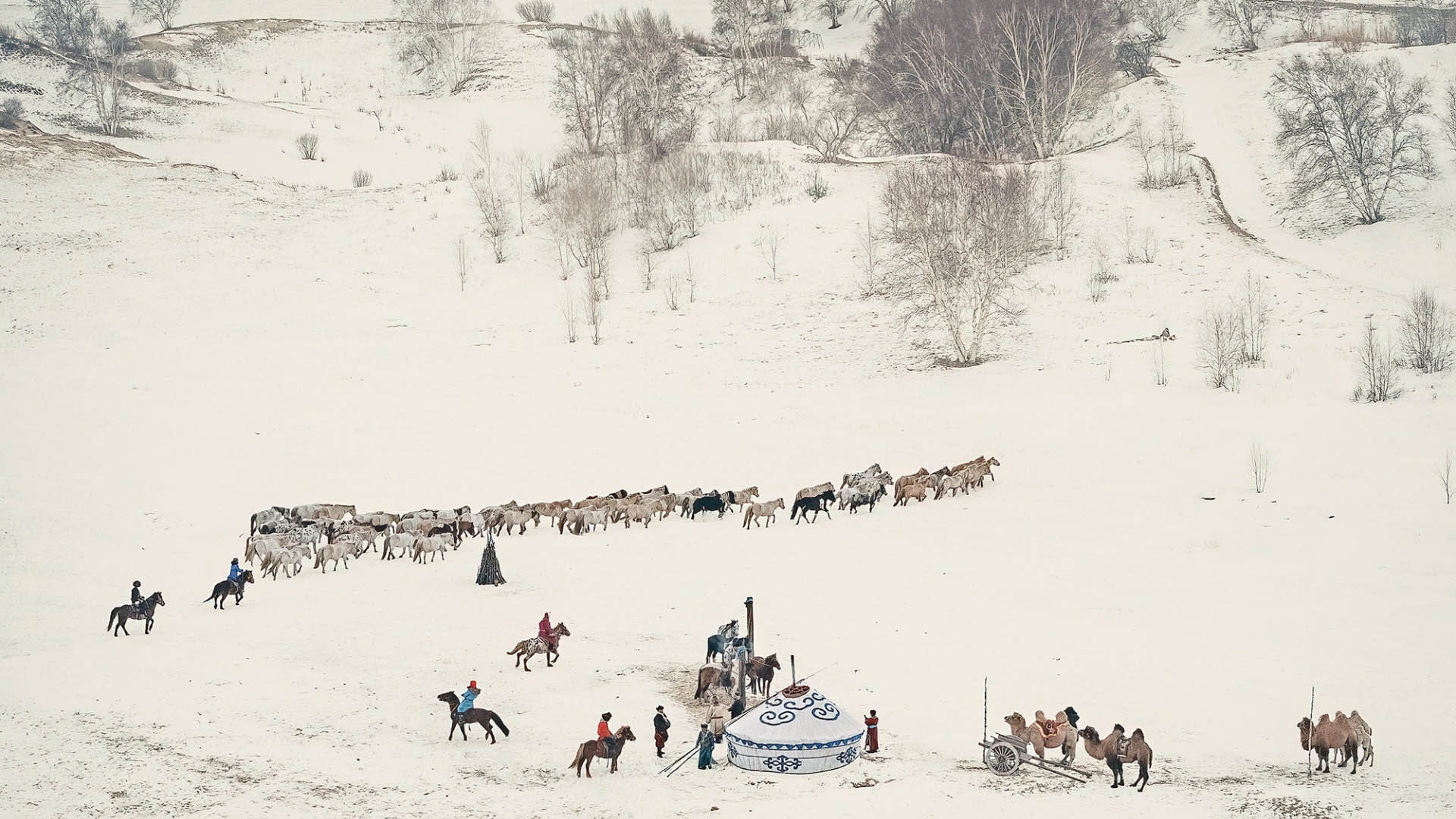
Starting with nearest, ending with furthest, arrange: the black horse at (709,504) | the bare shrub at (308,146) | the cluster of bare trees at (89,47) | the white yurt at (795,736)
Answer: the white yurt at (795,736), the black horse at (709,504), the cluster of bare trees at (89,47), the bare shrub at (308,146)

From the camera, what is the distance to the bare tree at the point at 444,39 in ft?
317

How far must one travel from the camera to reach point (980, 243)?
47062 millimetres

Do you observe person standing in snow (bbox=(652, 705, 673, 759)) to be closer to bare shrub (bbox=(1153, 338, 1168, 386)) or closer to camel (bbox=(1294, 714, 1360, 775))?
camel (bbox=(1294, 714, 1360, 775))

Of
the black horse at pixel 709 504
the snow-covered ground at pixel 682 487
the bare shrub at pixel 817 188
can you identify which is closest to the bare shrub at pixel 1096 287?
the snow-covered ground at pixel 682 487

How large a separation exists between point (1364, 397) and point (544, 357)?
3410cm

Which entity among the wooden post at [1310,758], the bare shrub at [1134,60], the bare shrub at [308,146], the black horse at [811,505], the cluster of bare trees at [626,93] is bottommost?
the wooden post at [1310,758]

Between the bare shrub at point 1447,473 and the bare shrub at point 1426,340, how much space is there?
8.74m

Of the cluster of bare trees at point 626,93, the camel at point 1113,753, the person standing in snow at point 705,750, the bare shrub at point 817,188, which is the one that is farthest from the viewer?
the cluster of bare trees at point 626,93

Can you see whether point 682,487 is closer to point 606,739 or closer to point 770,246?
point 606,739

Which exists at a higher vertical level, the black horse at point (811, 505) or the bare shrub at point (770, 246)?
the bare shrub at point (770, 246)

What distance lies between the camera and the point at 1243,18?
9425 centimetres

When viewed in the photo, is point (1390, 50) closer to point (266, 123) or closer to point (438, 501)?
point (438, 501)

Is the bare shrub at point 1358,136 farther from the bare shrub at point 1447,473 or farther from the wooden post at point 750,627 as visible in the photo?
the wooden post at point 750,627

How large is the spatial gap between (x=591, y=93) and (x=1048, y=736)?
72.0 metres
